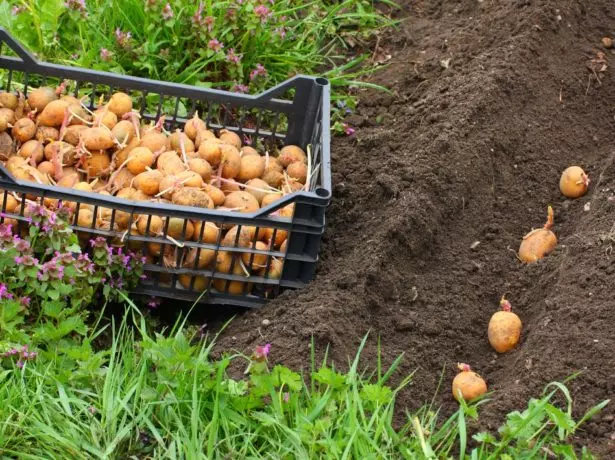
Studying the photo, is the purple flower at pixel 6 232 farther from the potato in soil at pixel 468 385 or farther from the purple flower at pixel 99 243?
the potato in soil at pixel 468 385

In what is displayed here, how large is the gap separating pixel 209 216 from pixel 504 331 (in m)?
1.02

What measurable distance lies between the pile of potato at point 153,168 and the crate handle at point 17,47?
129 mm

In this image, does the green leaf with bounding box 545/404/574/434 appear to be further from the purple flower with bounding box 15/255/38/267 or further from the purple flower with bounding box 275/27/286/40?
the purple flower with bounding box 275/27/286/40

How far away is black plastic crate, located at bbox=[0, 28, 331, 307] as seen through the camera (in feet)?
11.7

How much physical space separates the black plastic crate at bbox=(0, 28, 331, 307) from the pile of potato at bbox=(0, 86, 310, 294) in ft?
0.04

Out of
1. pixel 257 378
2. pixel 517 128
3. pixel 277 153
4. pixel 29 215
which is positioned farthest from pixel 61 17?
pixel 257 378

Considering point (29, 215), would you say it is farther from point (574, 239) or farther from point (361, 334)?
point (574, 239)

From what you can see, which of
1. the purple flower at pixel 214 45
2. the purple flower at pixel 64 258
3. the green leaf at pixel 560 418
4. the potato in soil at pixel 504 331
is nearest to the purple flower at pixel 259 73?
the purple flower at pixel 214 45

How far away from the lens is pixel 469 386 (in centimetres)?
328

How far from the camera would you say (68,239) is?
11.5ft

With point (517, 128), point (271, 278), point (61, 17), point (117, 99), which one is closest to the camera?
point (271, 278)

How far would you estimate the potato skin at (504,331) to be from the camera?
11.5 ft

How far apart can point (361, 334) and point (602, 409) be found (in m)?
0.84

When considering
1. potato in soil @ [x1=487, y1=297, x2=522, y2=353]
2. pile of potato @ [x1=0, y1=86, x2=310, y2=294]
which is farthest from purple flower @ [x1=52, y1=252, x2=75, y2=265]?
potato in soil @ [x1=487, y1=297, x2=522, y2=353]
